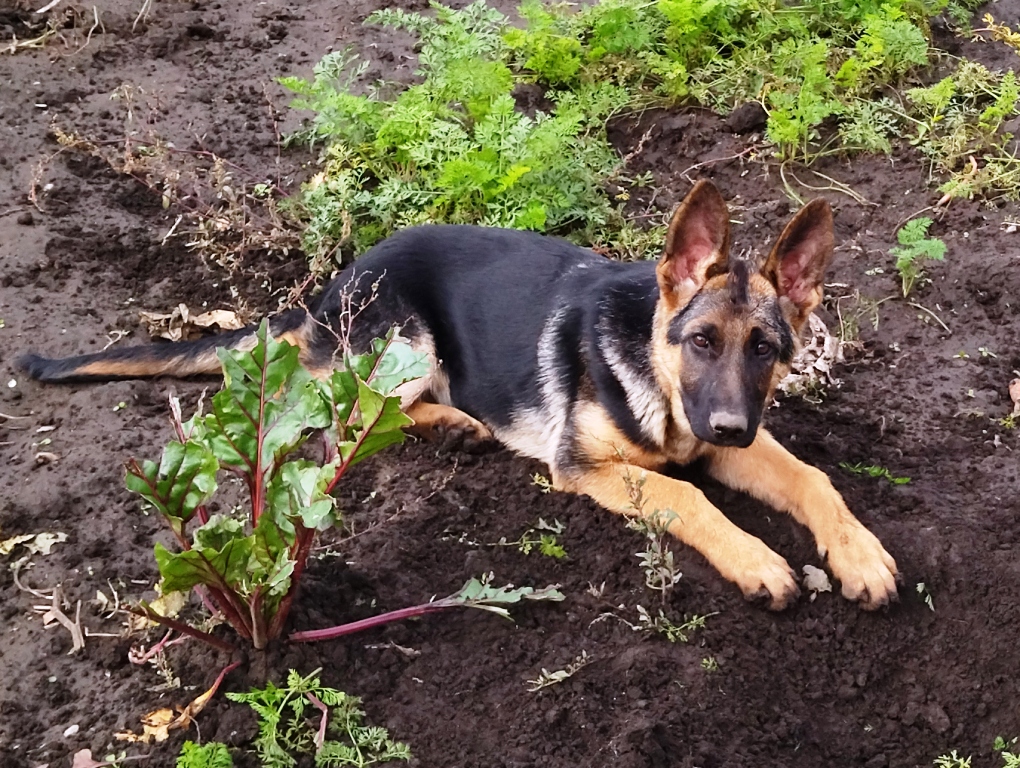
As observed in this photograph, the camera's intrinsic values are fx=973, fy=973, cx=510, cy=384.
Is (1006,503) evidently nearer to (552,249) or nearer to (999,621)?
(999,621)

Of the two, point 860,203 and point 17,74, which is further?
point 17,74

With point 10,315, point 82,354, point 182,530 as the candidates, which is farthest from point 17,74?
point 182,530

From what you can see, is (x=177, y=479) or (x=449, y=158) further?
(x=449, y=158)

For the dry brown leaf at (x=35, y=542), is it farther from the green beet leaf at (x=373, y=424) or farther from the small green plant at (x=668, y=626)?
the small green plant at (x=668, y=626)

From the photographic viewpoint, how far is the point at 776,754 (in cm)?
333

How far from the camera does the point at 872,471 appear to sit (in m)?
4.57

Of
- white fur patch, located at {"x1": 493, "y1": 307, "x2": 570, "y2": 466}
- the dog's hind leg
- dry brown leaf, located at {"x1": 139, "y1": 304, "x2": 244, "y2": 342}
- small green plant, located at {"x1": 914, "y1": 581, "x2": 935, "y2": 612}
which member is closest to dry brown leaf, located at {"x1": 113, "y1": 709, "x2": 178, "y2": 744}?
the dog's hind leg

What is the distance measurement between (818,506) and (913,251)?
81.9 inches

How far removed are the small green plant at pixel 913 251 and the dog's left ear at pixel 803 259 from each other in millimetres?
1587

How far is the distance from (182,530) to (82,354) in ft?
7.99

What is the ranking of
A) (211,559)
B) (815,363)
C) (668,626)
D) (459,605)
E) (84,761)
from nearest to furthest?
(211,559) < (84,761) < (459,605) < (668,626) < (815,363)

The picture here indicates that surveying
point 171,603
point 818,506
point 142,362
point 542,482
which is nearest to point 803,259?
point 818,506

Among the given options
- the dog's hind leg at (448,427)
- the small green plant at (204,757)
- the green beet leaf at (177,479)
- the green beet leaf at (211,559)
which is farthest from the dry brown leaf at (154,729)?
the dog's hind leg at (448,427)

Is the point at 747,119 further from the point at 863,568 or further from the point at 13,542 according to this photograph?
the point at 13,542
